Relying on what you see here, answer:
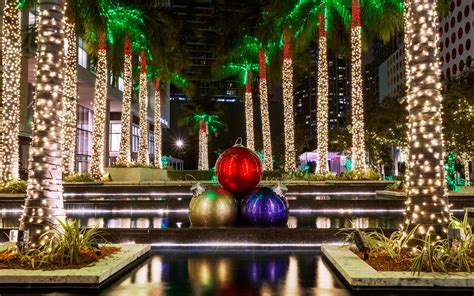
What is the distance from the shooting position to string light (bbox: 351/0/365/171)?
24844 millimetres

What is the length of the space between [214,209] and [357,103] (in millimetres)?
16155

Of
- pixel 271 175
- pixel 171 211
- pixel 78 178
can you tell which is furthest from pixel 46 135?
pixel 271 175

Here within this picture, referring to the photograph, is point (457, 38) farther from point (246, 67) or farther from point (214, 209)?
point (214, 209)

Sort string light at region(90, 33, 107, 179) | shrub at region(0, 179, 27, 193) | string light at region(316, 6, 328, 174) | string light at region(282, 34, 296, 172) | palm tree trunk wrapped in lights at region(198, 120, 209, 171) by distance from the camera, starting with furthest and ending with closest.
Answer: palm tree trunk wrapped in lights at region(198, 120, 209, 171)
string light at region(282, 34, 296, 172)
string light at region(90, 33, 107, 179)
string light at region(316, 6, 328, 174)
shrub at region(0, 179, 27, 193)

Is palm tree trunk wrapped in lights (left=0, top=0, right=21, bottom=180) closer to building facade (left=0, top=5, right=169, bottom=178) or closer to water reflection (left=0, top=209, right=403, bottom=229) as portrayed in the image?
water reflection (left=0, top=209, right=403, bottom=229)

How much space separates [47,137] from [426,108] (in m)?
6.30

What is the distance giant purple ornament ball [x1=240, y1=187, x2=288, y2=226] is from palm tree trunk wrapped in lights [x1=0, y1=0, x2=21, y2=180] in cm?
1397

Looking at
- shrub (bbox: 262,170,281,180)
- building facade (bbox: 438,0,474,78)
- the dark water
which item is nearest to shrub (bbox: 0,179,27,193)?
the dark water

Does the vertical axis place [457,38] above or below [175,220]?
above

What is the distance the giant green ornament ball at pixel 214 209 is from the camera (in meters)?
10.8

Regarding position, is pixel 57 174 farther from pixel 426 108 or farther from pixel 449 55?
pixel 449 55

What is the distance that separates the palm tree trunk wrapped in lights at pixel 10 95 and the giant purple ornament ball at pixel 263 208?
13968mm

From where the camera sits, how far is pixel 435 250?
7.36 meters

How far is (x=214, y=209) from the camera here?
10.7 metres
